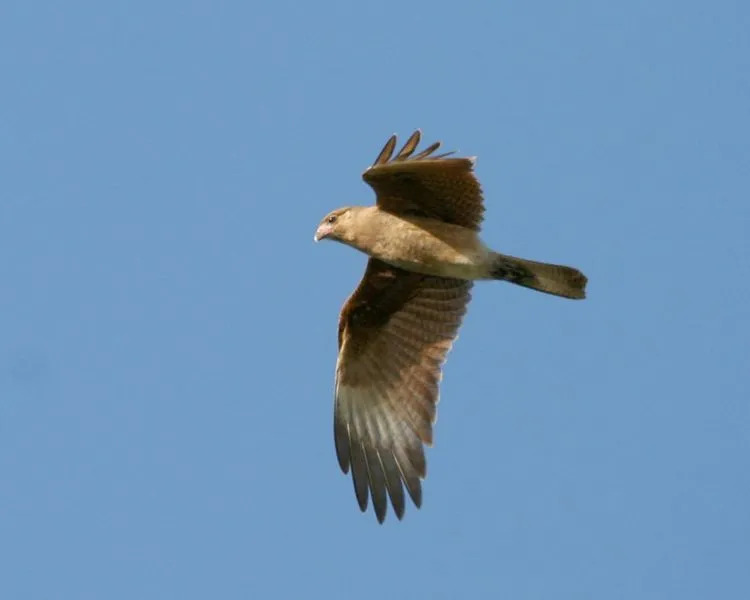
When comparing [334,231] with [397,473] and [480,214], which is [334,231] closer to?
[480,214]

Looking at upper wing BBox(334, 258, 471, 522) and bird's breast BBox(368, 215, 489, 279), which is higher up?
bird's breast BBox(368, 215, 489, 279)

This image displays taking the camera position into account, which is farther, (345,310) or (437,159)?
(345,310)

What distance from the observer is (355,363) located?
13586 millimetres

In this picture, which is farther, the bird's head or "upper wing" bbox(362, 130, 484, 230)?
the bird's head

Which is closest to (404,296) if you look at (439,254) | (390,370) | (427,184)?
(390,370)

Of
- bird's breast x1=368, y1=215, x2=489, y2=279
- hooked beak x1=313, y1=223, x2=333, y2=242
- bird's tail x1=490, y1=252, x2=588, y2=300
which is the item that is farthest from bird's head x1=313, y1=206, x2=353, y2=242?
bird's tail x1=490, y1=252, x2=588, y2=300

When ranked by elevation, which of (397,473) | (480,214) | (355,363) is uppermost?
(480,214)

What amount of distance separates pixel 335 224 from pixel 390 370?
155 centimetres

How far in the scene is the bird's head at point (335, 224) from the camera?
12773 millimetres

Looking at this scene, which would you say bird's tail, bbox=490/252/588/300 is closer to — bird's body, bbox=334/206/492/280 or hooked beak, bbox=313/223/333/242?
bird's body, bbox=334/206/492/280

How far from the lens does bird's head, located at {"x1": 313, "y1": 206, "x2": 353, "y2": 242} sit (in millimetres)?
12773

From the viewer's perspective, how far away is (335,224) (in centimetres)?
1284

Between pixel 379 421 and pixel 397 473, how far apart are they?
1.86 feet

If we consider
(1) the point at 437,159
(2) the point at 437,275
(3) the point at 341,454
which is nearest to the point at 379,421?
(3) the point at 341,454
